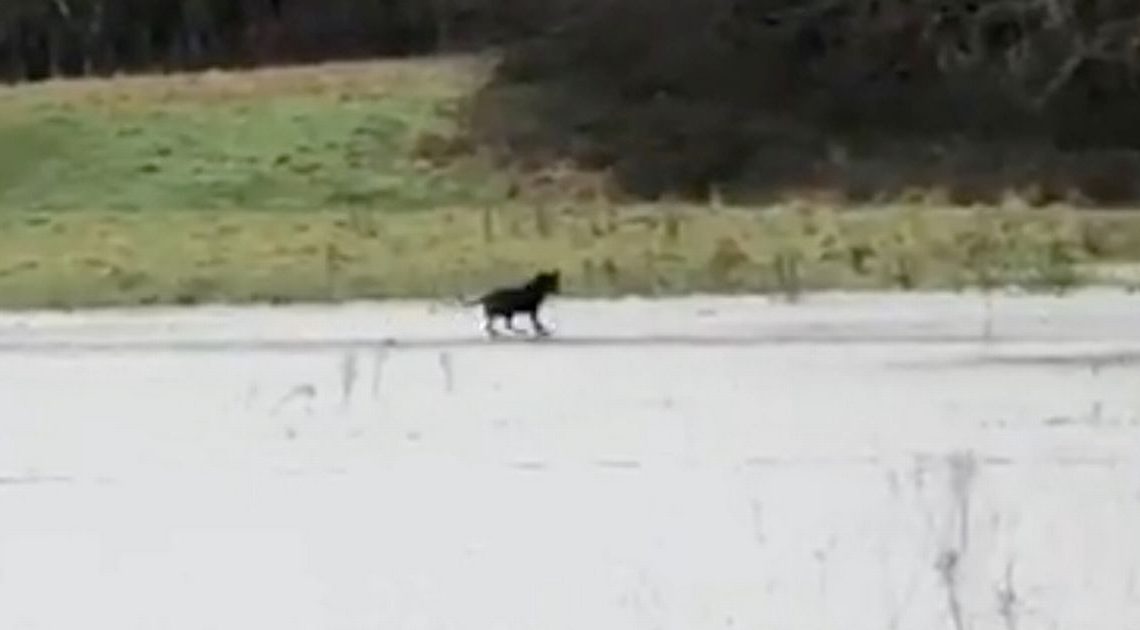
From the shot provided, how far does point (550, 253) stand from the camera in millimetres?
20812

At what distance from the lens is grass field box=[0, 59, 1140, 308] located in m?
18.8

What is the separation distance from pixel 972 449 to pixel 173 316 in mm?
8452

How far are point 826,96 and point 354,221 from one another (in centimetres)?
713

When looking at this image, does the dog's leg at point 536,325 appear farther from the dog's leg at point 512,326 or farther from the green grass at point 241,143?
the green grass at point 241,143

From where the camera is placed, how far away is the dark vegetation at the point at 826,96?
2856 centimetres

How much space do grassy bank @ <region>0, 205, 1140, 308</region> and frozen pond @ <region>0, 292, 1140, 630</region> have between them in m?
3.14

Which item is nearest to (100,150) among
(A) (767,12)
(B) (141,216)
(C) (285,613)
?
(B) (141,216)

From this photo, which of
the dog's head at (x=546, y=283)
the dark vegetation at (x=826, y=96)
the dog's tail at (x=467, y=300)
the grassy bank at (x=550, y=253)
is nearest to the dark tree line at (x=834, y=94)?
the dark vegetation at (x=826, y=96)

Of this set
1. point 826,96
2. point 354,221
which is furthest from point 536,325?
point 826,96

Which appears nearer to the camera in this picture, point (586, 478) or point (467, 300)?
point (586, 478)

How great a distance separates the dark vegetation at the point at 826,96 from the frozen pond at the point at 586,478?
13412 mm

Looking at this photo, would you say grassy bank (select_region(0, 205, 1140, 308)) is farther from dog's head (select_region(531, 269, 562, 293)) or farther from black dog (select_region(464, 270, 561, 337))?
black dog (select_region(464, 270, 561, 337))

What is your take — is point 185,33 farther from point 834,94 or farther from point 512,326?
point 512,326

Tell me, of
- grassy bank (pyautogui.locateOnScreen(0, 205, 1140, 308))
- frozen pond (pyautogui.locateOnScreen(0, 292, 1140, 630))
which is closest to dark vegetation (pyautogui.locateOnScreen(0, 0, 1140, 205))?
grassy bank (pyautogui.locateOnScreen(0, 205, 1140, 308))
